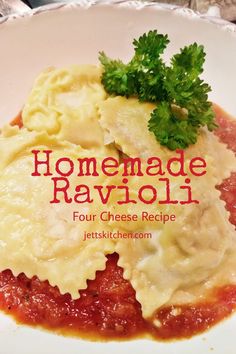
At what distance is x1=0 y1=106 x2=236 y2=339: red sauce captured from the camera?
3742 mm

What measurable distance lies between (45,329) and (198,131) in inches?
89.1

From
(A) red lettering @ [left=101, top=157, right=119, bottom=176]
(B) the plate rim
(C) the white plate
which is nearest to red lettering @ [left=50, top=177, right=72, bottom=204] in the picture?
(A) red lettering @ [left=101, top=157, right=119, bottom=176]

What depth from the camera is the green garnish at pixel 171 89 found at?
4492 millimetres

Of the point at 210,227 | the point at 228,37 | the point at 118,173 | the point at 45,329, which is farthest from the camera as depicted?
the point at 228,37

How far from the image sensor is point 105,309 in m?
3.83

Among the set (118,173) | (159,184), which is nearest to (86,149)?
(118,173)

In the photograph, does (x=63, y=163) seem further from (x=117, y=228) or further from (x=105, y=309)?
(x=105, y=309)

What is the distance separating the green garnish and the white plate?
101cm

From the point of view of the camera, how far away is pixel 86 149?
15.6 ft

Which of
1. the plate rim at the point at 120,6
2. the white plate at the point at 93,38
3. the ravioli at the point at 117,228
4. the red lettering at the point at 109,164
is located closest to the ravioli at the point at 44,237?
the ravioli at the point at 117,228

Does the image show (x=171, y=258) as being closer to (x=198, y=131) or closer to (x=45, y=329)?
(x=45, y=329)

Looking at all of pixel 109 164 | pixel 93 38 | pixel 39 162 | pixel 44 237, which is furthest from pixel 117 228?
pixel 93 38

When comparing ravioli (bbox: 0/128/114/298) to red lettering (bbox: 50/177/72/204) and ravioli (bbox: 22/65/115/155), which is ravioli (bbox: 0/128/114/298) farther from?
ravioli (bbox: 22/65/115/155)

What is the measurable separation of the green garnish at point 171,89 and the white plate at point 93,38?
39.7 inches
